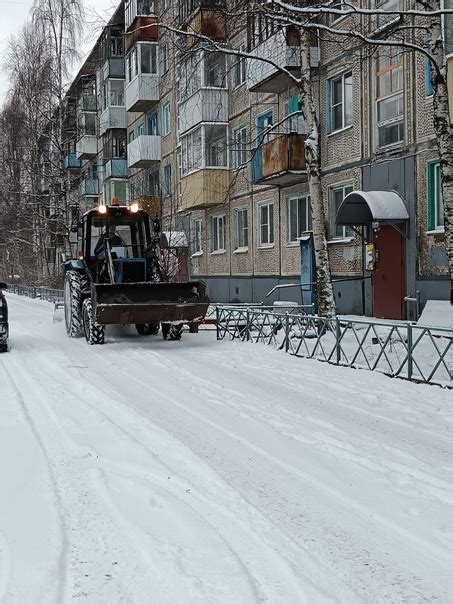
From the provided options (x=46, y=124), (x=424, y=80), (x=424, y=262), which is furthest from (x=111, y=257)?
(x=46, y=124)

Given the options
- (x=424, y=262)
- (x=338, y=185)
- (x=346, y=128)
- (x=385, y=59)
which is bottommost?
(x=424, y=262)

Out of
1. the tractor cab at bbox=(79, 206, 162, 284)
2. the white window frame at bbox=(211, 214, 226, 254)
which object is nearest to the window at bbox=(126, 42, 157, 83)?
the white window frame at bbox=(211, 214, 226, 254)

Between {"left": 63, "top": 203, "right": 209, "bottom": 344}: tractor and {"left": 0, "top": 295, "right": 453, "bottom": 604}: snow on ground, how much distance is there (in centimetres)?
363

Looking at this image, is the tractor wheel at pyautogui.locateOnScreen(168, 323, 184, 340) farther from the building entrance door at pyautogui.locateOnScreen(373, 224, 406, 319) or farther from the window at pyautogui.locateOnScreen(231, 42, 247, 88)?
the window at pyautogui.locateOnScreen(231, 42, 247, 88)

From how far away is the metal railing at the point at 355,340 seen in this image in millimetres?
8984

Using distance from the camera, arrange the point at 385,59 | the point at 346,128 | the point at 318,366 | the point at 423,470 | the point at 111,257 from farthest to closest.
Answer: the point at 346,128, the point at 385,59, the point at 111,257, the point at 318,366, the point at 423,470

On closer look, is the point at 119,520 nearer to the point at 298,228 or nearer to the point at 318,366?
the point at 318,366

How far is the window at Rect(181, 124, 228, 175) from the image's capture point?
84.4ft

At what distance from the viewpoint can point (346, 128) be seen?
1877 cm

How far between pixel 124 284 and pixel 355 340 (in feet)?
14.3

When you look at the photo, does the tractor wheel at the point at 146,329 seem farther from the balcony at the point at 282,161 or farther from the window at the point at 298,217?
the window at the point at 298,217

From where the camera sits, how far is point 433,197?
15.4 meters

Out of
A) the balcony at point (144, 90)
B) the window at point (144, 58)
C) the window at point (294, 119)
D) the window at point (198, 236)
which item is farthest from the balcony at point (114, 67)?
the window at point (294, 119)

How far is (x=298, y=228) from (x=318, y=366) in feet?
39.1
